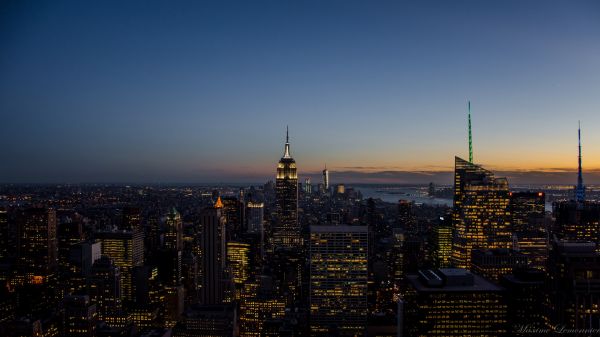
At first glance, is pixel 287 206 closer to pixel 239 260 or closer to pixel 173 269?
pixel 239 260

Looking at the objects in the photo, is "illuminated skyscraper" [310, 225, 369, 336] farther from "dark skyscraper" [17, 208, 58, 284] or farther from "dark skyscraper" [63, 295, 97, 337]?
"dark skyscraper" [17, 208, 58, 284]

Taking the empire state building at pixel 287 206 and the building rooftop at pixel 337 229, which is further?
the empire state building at pixel 287 206

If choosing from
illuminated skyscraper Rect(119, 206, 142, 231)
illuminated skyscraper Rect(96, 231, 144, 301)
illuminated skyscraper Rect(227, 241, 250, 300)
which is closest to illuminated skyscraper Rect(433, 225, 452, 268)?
illuminated skyscraper Rect(227, 241, 250, 300)

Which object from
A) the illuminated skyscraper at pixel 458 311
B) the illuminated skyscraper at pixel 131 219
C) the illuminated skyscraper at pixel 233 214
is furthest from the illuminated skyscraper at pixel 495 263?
the illuminated skyscraper at pixel 131 219

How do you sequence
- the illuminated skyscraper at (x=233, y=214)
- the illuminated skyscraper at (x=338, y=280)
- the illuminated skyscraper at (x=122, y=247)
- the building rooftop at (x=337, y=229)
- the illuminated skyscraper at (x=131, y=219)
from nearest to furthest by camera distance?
the illuminated skyscraper at (x=338, y=280)
the building rooftop at (x=337, y=229)
the illuminated skyscraper at (x=122, y=247)
the illuminated skyscraper at (x=131, y=219)
the illuminated skyscraper at (x=233, y=214)

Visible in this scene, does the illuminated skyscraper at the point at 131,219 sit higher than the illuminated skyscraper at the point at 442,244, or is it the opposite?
the illuminated skyscraper at the point at 131,219

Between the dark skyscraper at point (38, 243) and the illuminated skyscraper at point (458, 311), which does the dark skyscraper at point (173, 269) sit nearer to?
the dark skyscraper at point (38, 243)
